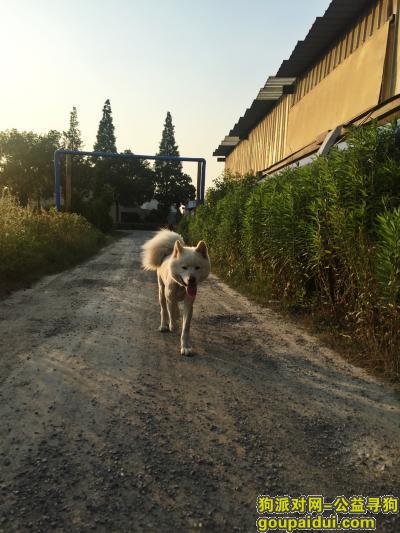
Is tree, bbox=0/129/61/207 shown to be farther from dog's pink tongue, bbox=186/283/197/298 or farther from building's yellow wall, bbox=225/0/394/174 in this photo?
dog's pink tongue, bbox=186/283/197/298

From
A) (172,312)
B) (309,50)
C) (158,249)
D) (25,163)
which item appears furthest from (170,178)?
(172,312)

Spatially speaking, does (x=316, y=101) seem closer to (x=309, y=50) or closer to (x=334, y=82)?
(x=334, y=82)

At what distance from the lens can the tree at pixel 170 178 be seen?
6950cm

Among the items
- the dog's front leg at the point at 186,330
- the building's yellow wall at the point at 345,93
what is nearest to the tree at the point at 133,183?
the building's yellow wall at the point at 345,93

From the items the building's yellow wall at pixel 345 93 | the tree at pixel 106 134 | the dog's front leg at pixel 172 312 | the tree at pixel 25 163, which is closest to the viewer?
the dog's front leg at pixel 172 312

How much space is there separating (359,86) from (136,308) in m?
8.26

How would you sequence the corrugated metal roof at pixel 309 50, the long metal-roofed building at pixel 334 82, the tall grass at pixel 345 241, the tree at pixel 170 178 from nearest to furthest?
the tall grass at pixel 345 241 → the long metal-roofed building at pixel 334 82 → the corrugated metal roof at pixel 309 50 → the tree at pixel 170 178

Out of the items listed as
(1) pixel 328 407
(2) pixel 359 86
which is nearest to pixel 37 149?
(2) pixel 359 86

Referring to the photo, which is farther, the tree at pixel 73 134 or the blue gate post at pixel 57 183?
the tree at pixel 73 134

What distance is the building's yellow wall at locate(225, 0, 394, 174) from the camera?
9.20 m

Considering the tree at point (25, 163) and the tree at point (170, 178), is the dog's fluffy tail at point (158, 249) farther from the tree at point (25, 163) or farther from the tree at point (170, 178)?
the tree at point (170, 178)

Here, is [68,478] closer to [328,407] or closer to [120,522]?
[120,522]

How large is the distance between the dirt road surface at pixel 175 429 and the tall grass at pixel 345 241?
0.65 m

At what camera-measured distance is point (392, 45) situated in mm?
8570
